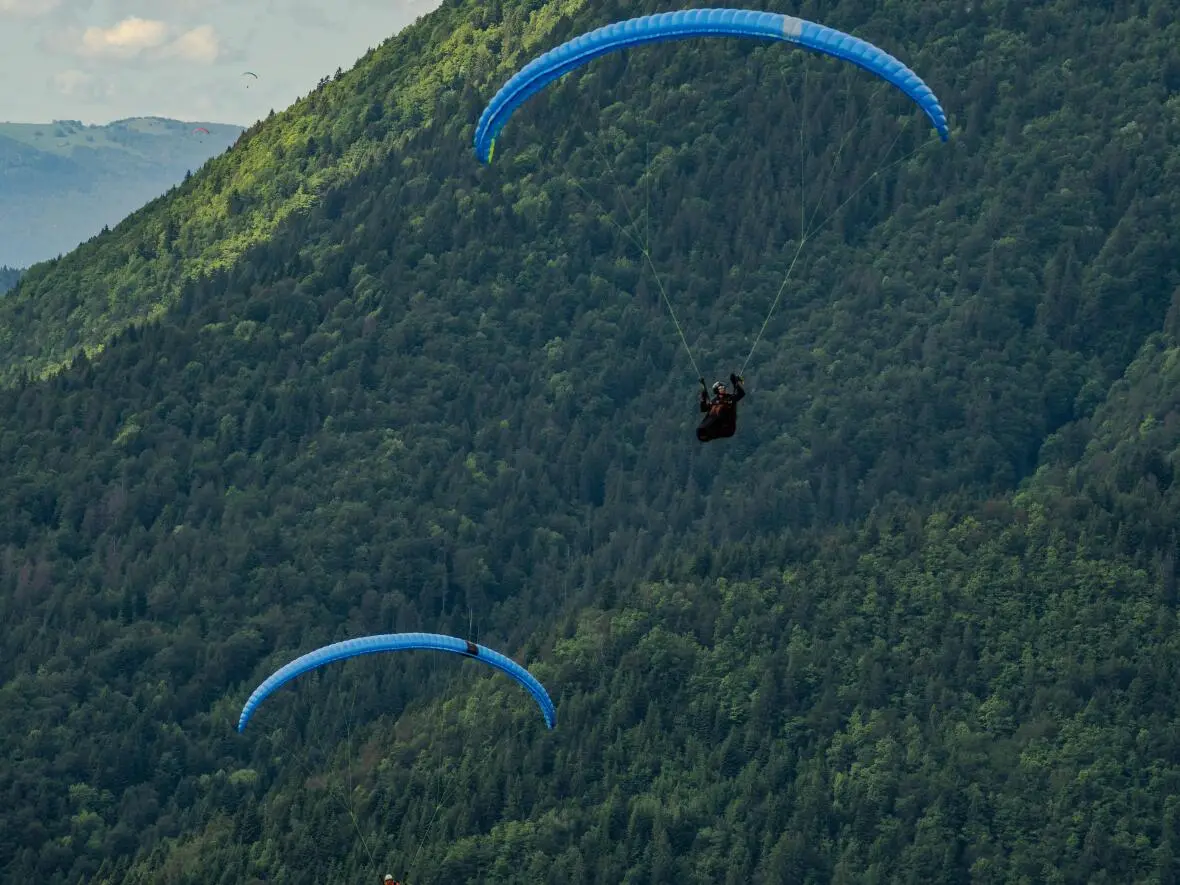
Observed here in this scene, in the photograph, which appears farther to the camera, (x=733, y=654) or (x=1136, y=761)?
(x=733, y=654)

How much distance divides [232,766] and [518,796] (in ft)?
112

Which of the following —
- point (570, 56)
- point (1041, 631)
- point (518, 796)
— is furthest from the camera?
point (1041, 631)

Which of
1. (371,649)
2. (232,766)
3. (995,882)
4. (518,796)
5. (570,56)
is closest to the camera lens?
(570,56)

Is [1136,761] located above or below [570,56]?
below

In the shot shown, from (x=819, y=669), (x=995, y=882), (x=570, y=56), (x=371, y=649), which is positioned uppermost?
(x=570, y=56)

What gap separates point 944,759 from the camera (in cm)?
17425

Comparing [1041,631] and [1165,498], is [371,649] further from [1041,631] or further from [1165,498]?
[1165,498]

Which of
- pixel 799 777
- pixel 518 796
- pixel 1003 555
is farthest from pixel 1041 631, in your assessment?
pixel 518 796

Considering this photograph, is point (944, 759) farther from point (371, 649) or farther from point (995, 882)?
point (371, 649)

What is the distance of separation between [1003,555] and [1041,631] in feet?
31.0

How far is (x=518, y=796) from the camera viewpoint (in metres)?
172

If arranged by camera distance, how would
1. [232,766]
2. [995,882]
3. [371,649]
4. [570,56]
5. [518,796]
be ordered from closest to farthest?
[570,56]
[371,649]
[995,882]
[518,796]
[232,766]

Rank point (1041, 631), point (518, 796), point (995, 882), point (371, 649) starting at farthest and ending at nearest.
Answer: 1. point (1041, 631)
2. point (518, 796)
3. point (995, 882)
4. point (371, 649)

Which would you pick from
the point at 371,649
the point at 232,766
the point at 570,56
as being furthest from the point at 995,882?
the point at 570,56
